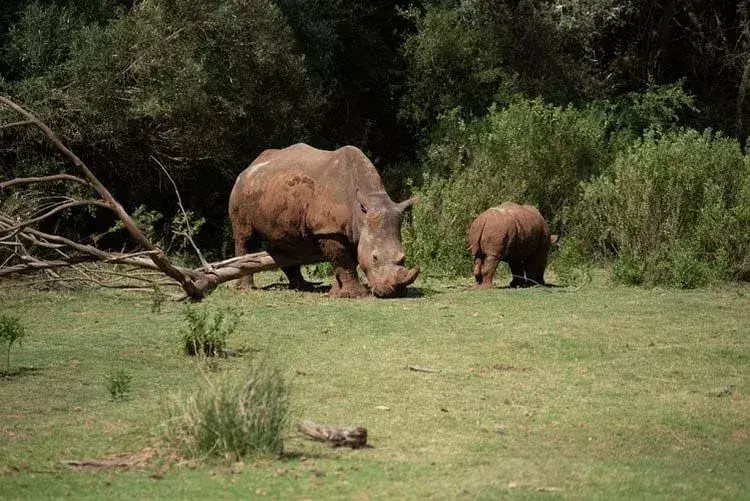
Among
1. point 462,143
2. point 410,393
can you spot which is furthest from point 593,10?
point 410,393

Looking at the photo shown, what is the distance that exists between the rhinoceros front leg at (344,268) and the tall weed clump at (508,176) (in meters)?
2.82

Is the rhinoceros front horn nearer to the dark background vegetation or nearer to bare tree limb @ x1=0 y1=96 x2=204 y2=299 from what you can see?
bare tree limb @ x1=0 y1=96 x2=204 y2=299

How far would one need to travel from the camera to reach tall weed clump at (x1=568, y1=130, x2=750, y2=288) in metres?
15.7

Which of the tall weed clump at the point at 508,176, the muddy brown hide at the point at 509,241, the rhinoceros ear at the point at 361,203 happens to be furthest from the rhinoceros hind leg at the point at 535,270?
the rhinoceros ear at the point at 361,203

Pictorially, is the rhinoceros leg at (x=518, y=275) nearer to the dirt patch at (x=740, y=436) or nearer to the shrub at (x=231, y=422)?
the dirt patch at (x=740, y=436)

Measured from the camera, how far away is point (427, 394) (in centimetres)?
907

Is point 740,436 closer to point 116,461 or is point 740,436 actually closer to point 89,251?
point 116,461

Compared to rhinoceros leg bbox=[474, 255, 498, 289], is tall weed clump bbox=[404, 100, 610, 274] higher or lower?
higher

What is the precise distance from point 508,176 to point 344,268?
5535 mm

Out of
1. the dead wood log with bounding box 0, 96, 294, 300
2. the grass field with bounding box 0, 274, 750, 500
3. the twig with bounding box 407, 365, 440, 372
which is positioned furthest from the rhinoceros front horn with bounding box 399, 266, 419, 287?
the twig with bounding box 407, 365, 440, 372

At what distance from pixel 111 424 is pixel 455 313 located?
5.61 metres

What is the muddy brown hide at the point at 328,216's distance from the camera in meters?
14.1

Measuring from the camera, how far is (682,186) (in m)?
16.8

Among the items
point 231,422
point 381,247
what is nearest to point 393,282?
point 381,247
